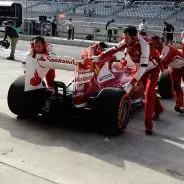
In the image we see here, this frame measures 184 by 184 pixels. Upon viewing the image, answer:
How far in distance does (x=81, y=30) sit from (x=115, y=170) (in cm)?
2585

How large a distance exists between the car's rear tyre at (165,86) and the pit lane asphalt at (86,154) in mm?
1959

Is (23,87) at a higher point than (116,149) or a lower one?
higher

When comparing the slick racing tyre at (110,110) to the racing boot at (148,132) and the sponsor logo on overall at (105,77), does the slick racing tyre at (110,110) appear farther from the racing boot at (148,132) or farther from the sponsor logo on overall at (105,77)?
→ the sponsor logo on overall at (105,77)

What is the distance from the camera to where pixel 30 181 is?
504 cm

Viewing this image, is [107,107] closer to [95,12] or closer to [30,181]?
[30,181]

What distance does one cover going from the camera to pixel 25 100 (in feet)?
24.6

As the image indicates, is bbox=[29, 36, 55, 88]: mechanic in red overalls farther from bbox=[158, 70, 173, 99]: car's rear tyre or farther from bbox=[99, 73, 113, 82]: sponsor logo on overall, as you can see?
bbox=[158, 70, 173, 99]: car's rear tyre

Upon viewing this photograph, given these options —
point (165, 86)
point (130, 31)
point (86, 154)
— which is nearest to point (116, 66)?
point (130, 31)

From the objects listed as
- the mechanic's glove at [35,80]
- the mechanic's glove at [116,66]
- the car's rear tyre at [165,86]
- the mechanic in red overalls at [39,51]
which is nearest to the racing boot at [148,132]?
the mechanic's glove at [116,66]

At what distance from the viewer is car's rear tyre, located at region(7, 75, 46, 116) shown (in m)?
7.49

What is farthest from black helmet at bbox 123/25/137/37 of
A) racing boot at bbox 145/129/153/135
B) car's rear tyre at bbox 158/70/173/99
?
car's rear tyre at bbox 158/70/173/99

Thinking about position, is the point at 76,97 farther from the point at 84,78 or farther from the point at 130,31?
the point at 130,31

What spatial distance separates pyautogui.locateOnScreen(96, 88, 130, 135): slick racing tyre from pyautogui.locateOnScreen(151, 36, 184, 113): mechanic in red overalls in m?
1.46

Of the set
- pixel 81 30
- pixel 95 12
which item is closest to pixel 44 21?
pixel 81 30
